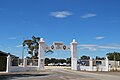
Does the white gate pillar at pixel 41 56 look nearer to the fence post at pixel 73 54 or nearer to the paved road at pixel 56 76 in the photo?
the fence post at pixel 73 54

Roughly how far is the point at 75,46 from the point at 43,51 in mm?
6055

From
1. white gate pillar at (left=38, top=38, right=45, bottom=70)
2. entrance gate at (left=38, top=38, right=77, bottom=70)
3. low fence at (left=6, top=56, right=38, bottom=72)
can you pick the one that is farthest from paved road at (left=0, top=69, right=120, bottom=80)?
entrance gate at (left=38, top=38, right=77, bottom=70)

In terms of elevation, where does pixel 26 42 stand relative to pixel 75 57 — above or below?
above

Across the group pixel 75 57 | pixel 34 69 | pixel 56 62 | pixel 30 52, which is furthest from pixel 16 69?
pixel 56 62

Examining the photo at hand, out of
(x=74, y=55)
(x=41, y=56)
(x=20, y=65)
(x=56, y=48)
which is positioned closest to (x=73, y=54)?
(x=74, y=55)

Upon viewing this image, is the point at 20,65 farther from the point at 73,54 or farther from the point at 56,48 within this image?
the point at 73,54

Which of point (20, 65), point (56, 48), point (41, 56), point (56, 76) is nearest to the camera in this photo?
point (56, 76)

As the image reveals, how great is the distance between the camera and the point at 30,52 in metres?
74.0

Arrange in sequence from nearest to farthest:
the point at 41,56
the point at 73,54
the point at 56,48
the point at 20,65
Answer: the point at 20,65 → the point at 56,48 → the point at 41,56 → the point at 73,54

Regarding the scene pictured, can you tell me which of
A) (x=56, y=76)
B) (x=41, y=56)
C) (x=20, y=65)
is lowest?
(x=56, y=76)

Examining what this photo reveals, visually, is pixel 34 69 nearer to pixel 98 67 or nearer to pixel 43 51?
pixel 43 51

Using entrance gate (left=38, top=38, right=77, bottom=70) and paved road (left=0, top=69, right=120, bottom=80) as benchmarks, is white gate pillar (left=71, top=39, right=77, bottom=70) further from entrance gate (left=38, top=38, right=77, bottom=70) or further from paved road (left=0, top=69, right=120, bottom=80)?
paved road (left=0, top=69, right=120, bottom=80)

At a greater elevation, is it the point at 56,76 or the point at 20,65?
the point at 20,65

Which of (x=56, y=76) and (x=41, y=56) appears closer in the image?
(x=56, y=76)
